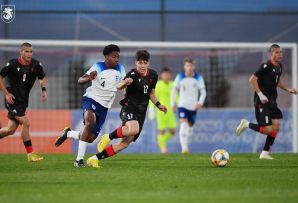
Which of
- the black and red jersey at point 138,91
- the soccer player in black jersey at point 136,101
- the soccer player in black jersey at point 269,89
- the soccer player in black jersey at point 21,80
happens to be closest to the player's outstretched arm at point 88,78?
the soccer player in black jersey at point 136,101

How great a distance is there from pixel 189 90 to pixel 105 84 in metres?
6.98

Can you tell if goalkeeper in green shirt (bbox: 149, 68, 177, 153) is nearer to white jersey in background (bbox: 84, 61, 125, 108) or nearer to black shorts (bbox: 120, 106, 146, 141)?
white jersey in background (bbox: 84, 61, 125, 108)

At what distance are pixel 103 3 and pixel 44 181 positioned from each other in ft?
Answer: 53.7

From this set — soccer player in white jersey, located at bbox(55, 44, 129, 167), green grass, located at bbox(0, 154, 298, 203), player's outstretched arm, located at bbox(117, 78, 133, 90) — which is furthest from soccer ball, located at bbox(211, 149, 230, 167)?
soccer player in white jersey, located at bbox(55, 44, 129, 167)

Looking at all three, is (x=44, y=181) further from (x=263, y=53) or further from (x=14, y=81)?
(x=263, y=53)

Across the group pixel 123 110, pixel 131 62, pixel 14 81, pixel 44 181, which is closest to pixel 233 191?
pixel 44 181

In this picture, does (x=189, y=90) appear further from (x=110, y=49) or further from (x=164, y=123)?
(x=110, y=49)

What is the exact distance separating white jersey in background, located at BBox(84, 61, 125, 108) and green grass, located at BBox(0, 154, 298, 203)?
1209mm

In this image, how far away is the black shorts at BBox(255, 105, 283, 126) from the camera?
15977 millimetres

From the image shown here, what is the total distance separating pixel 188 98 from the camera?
20500 mm

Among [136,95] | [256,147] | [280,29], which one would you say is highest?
[280,29]

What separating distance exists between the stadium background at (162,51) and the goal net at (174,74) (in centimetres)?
3

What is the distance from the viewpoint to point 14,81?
1502 centimetres

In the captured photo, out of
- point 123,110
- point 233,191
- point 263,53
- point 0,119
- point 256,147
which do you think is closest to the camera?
point 233,191
